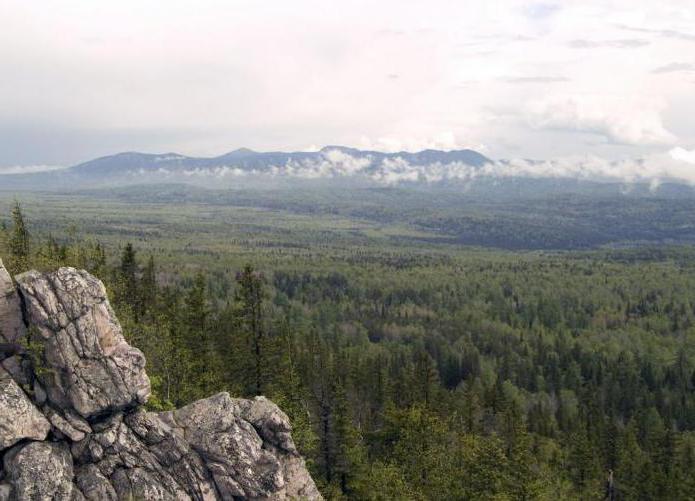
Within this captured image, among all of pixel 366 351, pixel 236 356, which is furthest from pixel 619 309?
pixel 236 356

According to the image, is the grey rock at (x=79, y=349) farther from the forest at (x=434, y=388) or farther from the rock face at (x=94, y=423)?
the forest at (x=434, y=388)

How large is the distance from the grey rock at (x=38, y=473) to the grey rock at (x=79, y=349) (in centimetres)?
283

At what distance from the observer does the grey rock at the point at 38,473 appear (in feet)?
103

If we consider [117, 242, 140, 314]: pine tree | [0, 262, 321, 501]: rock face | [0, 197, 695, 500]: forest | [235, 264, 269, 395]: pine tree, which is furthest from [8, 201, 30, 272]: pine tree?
[235, 264, 269, 395]: pine tree

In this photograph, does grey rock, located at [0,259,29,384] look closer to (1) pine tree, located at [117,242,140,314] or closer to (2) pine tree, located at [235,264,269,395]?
(2) pine tree, located at [235,264,269,395]

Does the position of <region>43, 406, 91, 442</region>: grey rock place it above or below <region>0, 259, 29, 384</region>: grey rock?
below

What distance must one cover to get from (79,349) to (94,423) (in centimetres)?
460

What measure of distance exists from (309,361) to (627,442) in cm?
4591

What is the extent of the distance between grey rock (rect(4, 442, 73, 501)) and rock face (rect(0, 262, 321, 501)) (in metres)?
0.06

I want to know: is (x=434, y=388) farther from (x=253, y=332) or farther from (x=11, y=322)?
(x=11, y=322)

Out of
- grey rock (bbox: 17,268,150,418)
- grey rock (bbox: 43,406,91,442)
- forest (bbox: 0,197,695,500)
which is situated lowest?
forest (bbox: 0,197,695,500)

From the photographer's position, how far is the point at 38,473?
31.9 meters

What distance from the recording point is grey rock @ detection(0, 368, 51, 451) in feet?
105

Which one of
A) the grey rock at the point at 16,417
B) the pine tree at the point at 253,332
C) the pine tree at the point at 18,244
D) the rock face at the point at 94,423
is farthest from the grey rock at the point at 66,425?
the pine tree at the point at 253,332
